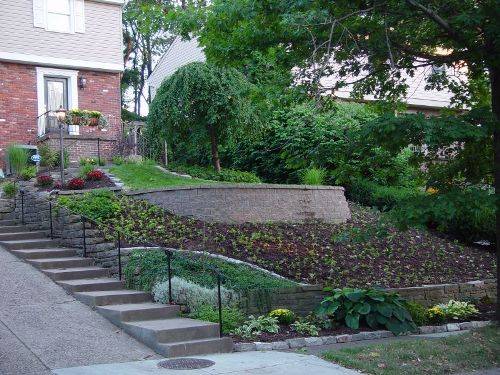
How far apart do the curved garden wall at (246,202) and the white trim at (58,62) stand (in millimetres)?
8805

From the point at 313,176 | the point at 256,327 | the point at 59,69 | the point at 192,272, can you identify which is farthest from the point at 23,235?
the point at 59,69

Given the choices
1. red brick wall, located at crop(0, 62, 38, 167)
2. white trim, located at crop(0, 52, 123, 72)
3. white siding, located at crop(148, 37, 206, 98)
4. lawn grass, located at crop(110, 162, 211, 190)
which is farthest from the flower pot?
white siding, located at crop(148, 37, 206, 98)

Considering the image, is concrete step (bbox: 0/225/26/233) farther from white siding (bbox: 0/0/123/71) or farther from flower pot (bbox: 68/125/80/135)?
white siding (bbox: 0/0/123/71)

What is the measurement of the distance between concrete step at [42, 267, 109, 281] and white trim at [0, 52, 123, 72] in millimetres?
→ 11294

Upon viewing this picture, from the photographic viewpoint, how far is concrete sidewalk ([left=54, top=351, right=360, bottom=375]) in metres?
7.60

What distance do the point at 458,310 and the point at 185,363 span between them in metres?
5.79

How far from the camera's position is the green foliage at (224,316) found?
9570 mm

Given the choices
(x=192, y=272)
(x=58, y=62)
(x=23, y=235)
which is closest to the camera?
(x=192, y=272)

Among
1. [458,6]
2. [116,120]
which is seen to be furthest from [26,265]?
[116,120]

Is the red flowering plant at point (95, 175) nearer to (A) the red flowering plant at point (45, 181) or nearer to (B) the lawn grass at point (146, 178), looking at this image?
(B) the lawn grass at point (146, 178)

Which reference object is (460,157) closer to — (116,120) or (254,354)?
(254,354)

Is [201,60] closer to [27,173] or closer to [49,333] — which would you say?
[27,173]

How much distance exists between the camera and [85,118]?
21.0m

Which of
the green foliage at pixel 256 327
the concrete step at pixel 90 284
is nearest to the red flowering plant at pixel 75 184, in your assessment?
the concrete step at pixel 90 284
